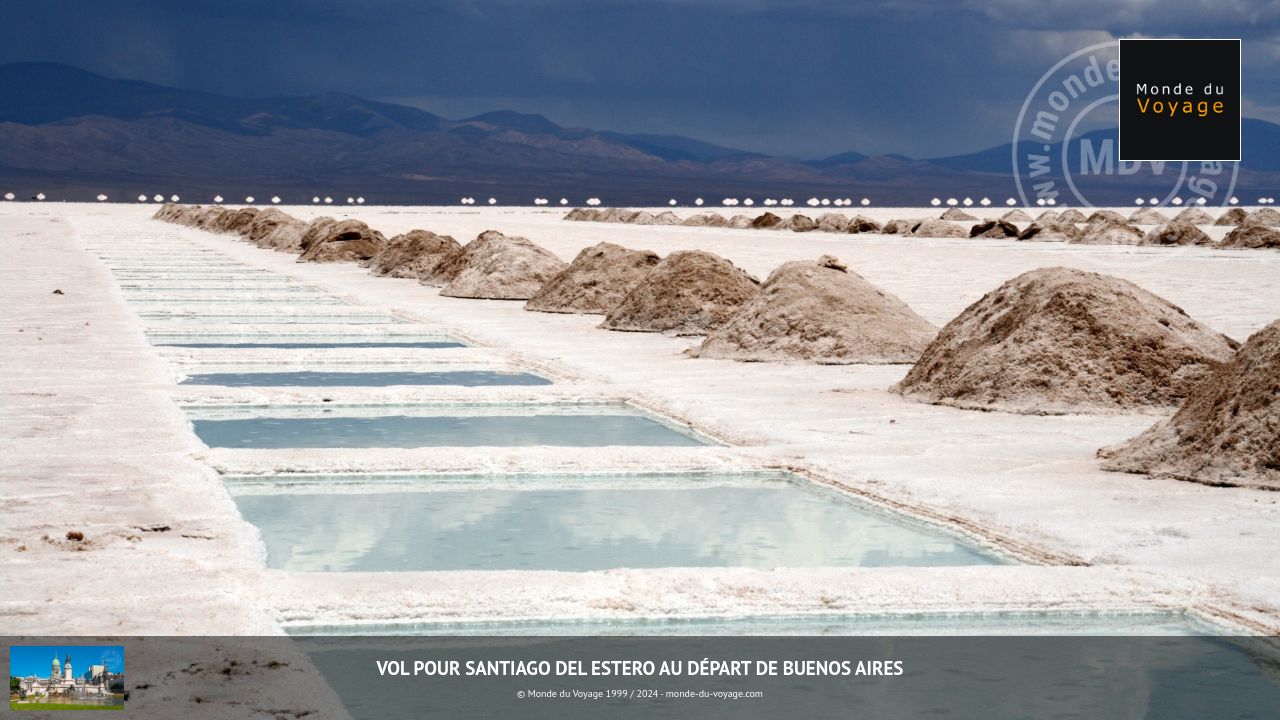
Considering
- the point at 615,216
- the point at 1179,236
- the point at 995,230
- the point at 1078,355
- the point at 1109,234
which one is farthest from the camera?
the point at 615,216

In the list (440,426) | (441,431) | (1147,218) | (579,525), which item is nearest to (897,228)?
(1147,218)

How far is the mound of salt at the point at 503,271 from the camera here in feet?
71.7

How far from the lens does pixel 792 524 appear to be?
21.6 feet

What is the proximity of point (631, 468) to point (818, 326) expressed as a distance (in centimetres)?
590

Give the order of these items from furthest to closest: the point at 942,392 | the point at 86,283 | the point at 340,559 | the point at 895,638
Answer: the point at 86,283 < the point at 942,392 < the point at 340,559 < the point at 895,638

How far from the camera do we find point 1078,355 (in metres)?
10.2

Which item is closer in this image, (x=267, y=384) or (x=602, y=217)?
(x=267, y=384)

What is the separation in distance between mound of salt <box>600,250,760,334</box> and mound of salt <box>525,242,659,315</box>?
2.11 m

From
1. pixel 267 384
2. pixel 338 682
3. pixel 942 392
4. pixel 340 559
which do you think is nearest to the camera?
pixel 338 682

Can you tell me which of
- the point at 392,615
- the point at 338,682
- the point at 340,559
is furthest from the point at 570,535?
the point at 338,682

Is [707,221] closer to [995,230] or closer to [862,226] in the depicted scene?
[862,226]

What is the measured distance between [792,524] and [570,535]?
0.90 metres

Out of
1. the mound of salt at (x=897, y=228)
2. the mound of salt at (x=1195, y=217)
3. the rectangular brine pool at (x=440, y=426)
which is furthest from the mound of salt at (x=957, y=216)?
the rectangular brine pool at (x=440, y=426)

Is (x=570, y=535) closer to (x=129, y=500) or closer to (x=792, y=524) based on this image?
(x=792, y=524)
